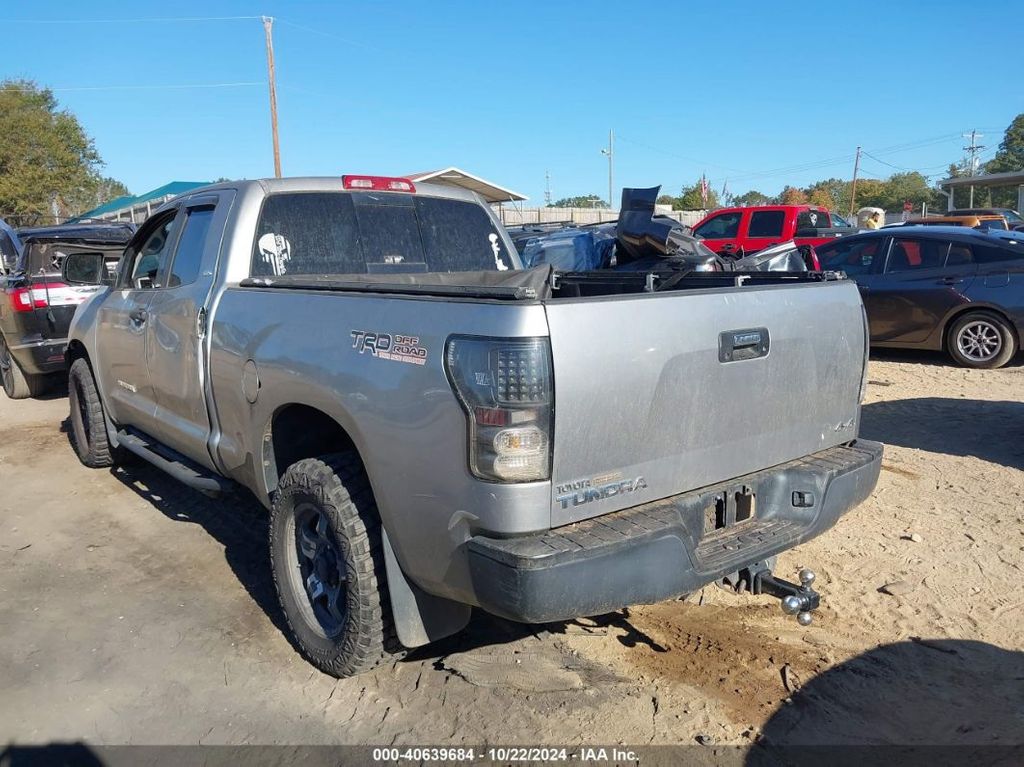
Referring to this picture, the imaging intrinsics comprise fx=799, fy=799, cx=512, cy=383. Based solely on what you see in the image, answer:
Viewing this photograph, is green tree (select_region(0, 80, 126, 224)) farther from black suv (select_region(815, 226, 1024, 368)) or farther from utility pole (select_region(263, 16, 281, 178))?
black suv (select_region(815, 226, 1024, 368))

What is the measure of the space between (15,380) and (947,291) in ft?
35.7

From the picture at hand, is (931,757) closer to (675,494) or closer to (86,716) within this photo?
(675,494)

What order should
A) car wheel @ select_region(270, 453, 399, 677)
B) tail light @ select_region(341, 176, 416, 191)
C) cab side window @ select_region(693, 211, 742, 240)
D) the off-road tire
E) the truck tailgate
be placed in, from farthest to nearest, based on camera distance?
cab side window @ select_region(693, 211, 742, 240), the off-road tire, tail light @ select_region(341, 176, 416, 191), car wheel @ select_region(270, 453, 399, 677), the truck tailgate

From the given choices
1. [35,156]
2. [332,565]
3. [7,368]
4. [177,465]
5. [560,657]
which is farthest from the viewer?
[35,156]

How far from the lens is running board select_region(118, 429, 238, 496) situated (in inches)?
169

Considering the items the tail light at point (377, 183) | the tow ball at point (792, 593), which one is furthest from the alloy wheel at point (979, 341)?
the tail light at point (377, 183)

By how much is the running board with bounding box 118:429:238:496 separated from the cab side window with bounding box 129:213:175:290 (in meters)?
1.01

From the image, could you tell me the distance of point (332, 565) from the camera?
337 cm

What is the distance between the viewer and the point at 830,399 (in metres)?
3.39

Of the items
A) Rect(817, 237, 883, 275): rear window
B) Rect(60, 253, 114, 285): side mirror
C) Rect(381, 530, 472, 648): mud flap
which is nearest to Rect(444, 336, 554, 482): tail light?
Rect(381, 530, 472, 648): mud flap

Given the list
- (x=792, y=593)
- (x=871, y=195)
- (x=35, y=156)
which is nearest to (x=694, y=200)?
(x=871, y=195)

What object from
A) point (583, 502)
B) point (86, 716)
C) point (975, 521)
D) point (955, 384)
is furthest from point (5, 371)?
point (955, 384)

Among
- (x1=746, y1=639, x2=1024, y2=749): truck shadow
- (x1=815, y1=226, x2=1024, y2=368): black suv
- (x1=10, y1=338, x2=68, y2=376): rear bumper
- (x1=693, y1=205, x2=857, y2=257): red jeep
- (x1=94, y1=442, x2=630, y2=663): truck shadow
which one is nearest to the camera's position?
(x1=746, y1=639, x2=1024, y2=749): truck shadow

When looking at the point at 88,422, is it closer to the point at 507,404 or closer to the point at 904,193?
the point at 507,404
